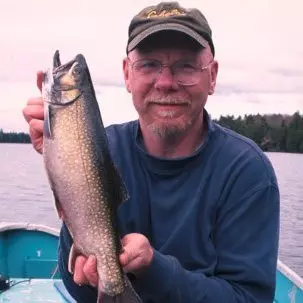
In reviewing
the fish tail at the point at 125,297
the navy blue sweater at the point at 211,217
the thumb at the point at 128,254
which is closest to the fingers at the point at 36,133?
the navy blue sweater at the point at 211,217

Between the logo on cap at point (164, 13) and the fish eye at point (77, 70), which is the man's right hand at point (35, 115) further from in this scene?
the logo on cap at point (164, 13)

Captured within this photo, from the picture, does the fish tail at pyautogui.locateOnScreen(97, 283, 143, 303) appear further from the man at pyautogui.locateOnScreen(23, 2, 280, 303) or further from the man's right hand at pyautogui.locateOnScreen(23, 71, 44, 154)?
the man's right hand at pyautogui.locateOnScreen(23, 71, 44, 154)

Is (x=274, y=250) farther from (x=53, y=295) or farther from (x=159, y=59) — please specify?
(x=53, y=295)

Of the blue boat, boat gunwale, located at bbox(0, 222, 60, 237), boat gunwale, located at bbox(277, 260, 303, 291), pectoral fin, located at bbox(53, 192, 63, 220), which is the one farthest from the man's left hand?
boat gunwale, located at bbox(0, 222, 60, 237)

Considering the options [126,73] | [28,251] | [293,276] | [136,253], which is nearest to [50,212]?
[28,251]

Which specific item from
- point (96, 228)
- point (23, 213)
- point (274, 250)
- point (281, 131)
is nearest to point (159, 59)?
point (96, 228)

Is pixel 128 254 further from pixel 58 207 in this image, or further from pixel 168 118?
pixel 168 118
